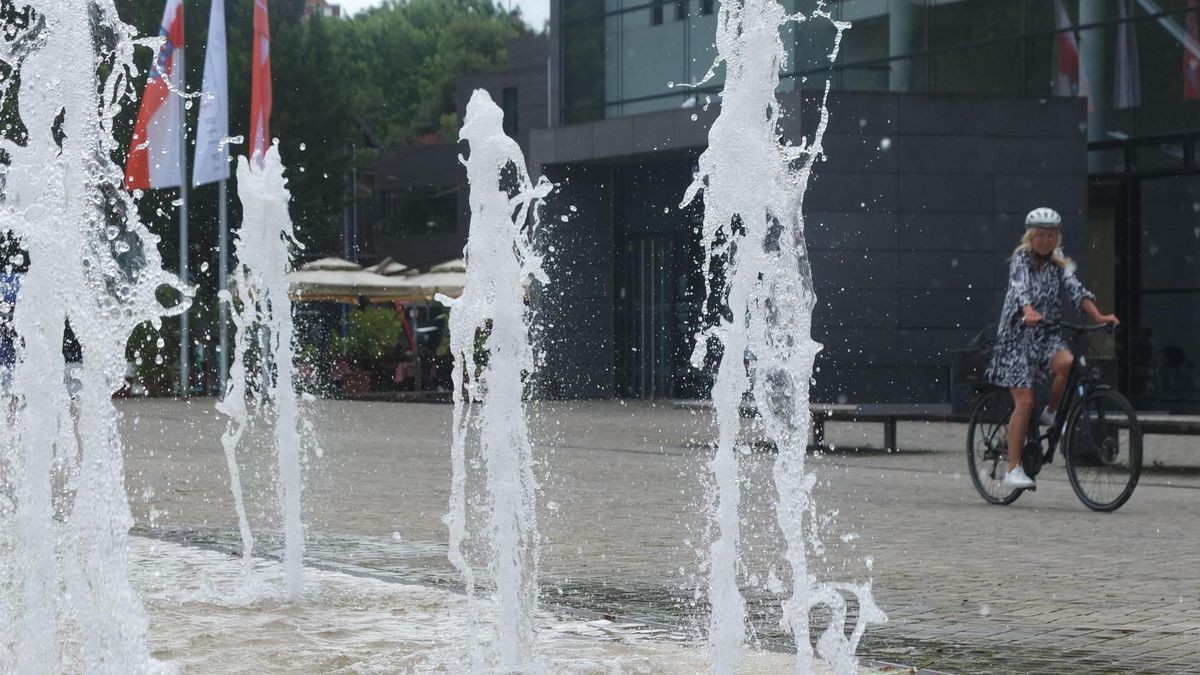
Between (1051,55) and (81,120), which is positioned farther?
(1051,55)

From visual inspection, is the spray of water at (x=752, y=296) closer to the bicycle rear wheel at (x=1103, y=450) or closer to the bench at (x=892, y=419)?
the bicycle rear wheel at (x=1103, y=450)

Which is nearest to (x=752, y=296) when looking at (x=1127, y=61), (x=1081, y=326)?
(x=1081, y=326)

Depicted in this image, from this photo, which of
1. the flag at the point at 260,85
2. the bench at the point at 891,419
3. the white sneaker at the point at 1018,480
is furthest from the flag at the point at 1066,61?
the white sneaker at the point at 1018,480

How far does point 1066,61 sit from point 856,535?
17269 mm

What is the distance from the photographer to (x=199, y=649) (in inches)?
222

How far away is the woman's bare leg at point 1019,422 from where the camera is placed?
10883 millimetres

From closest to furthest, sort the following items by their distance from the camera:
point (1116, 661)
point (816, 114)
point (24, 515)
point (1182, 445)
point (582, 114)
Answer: point (24, 515), point (1116, 661), point (1182, 445), point (816, 114), point (582, 114)

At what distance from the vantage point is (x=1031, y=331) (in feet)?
36.2

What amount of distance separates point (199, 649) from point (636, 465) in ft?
30.9

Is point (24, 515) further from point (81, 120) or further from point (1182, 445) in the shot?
point (1182, 445)

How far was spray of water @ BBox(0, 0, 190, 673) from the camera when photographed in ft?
17.0

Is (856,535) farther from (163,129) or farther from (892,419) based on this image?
(163,129)

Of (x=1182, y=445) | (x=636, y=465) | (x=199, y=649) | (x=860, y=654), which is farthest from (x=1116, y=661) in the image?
(x=1182, y=445)

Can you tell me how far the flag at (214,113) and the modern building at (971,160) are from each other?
5887 mm
